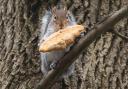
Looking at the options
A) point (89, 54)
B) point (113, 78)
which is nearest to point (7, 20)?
point (89, 54)

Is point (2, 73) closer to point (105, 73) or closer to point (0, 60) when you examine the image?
point (0, 60)

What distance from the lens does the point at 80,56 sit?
185 cm

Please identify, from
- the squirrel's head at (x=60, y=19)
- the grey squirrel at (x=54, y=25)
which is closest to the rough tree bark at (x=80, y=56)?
the grey squirrel at (x=54, y=25)

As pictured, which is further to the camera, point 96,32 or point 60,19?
point 60,19

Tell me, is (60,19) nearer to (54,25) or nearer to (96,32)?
(54,25)

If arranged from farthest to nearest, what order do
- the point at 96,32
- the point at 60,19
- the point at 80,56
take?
the point at 80,56, the point at 60,19, the point at 96,32

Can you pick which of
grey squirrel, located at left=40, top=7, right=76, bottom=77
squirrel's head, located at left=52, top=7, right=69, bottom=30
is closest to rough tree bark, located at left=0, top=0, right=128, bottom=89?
grey squirrel, located at left=40, top=7, right=76, bottom=77

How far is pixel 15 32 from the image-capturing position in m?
1.96

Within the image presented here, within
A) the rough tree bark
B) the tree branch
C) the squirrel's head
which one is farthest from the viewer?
the rough tree bark

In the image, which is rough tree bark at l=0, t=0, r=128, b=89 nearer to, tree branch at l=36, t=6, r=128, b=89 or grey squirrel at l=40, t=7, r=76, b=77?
grey squirrel at l=40, t=7, r=76, b=77

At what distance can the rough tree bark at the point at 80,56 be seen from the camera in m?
A: 1.83

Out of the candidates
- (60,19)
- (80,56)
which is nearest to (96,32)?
(60,19)

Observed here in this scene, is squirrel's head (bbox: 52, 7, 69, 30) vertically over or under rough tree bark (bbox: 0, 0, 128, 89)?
over

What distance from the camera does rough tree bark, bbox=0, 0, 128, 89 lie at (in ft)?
6.01
